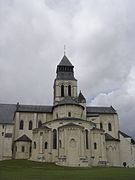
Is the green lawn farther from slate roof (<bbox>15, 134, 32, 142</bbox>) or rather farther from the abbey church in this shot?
slate roof (<bbox>15, 134, 32, 142</bbox>)

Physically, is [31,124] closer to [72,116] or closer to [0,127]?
[0,127]

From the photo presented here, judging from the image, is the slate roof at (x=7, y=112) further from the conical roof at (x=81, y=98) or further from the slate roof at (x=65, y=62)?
the slate roof at (x=65, y=62)

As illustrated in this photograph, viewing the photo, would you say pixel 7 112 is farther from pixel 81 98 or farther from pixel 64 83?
pixel 81 98

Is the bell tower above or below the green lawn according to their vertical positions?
above

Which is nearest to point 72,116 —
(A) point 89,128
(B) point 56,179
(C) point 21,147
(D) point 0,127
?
(A) point 89,128

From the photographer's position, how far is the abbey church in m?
53.9

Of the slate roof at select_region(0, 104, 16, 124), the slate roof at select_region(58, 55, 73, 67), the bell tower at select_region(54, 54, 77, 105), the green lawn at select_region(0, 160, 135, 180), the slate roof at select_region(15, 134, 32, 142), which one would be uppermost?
the slate roof at select_region(58, 55, 73, 67)

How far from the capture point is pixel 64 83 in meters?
77.8

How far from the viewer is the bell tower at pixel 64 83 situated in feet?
251

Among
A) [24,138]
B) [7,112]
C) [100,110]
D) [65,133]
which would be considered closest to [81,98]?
[100,110]

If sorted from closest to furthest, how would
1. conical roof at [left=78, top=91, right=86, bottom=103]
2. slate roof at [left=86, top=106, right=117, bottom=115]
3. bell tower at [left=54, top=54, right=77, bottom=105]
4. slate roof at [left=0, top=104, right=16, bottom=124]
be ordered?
slate roof at [left=0, top=104, right=16, bottom=124], conical roof at [left=78, top=91, right=86, bottom=103], slate roof at [left=86, top=106, right=117, bottom=115], bell tower at [left=54, top=54, right=77, bottom=105]

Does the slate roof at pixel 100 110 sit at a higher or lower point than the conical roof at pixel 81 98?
lower

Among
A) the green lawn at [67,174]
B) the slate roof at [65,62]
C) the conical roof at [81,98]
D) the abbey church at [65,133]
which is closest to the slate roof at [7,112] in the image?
the abbey church at [65,133]

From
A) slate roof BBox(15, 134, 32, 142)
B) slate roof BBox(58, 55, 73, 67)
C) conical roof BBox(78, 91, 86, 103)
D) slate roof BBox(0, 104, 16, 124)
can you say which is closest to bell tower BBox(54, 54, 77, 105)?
slate roof BBox(58, 55, 73, 67)
